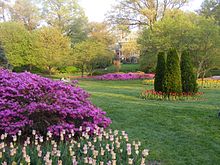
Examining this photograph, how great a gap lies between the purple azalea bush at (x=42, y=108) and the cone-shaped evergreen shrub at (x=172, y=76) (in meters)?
6.39

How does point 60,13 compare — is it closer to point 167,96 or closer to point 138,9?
point 138,9

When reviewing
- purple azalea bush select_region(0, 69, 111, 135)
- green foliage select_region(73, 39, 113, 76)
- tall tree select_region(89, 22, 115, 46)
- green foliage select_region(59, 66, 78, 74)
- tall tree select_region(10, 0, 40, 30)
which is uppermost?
tall tree select_region(10, 0, 40, 30)

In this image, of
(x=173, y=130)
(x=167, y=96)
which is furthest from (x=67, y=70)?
(x=173, y=130)

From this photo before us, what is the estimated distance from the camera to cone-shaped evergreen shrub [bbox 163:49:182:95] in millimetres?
11289

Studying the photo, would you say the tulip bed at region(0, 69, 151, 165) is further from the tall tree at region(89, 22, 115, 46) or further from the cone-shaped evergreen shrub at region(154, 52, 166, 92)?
the tall tree at region(89, 22, 115, 46)

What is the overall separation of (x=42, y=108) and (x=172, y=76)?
24.9ft

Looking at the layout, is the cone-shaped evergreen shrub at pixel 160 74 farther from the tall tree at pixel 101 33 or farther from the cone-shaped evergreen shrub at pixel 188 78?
the tall tree at pixel 101 33

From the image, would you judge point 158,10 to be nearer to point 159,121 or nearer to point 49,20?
point 49,20

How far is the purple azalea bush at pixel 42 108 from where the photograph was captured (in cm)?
464

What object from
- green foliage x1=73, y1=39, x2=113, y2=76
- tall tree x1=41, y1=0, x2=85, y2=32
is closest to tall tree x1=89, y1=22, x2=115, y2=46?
tall tree x1=41, y1=0, x2=85, y2=32

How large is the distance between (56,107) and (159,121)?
2.82 m

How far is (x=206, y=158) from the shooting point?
430 cm

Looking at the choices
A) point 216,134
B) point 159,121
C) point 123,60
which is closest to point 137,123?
point 159,121

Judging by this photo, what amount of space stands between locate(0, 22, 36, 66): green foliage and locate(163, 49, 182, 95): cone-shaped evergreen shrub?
61.8ft
